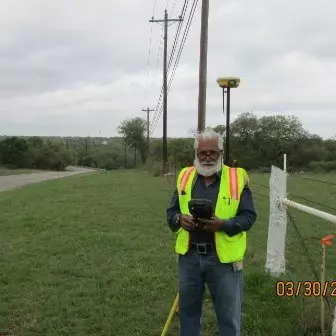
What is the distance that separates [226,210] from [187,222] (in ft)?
0.97

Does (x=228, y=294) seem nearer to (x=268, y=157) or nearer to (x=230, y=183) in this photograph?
(x=230, y=183)

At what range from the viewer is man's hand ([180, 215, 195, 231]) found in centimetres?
384

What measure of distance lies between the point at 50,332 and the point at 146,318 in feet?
3.31

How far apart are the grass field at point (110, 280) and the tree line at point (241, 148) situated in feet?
84.5

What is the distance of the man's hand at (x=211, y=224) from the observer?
379cm

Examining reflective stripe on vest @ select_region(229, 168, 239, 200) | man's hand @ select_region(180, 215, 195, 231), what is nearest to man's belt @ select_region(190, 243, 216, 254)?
man's hand @ select_region(180, 215, 195, 231)

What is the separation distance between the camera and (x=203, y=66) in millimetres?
10531

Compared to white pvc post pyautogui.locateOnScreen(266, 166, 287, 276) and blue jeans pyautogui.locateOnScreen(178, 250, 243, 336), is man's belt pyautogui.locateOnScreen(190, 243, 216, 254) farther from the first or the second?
white pvc post pyautogui.locateOnScreen(266, 166, 287, 276)

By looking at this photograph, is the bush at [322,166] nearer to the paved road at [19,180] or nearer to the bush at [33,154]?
the paved road at [19,180]

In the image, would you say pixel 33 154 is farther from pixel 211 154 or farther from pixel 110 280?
pixel 211 154

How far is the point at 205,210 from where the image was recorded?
375 centimetres

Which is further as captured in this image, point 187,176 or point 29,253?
point 29,253

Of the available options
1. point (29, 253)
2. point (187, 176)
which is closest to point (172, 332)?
point (187, 176)
